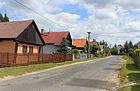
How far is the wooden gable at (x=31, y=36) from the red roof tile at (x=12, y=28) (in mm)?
A: 489

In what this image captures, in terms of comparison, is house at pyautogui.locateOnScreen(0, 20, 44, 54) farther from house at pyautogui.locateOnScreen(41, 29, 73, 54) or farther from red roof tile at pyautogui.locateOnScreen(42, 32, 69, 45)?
red roof tile at pyautogui.locateOnScreen(42, 32, 69, 45)

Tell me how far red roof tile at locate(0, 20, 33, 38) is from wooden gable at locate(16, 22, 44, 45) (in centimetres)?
49

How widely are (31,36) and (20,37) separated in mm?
3083

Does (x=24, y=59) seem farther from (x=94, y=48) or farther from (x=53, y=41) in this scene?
(x=94, y=48)

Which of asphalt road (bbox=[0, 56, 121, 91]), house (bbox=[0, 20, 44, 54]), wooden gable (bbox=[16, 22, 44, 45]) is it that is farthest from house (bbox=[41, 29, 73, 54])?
asphalt road (bbox=[0, 56, 121, 91])

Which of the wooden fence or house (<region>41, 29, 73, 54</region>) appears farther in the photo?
house (<region>41, 29, 73, 54</region>)

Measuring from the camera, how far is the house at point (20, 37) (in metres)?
18.3

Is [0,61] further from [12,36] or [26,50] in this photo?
[26,50]

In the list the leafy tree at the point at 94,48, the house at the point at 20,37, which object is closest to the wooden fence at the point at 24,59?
the house at the point at 20,37

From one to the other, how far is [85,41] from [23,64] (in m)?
38.0

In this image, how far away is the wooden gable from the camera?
1945 cm

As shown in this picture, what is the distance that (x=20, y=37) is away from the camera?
19.0 metres

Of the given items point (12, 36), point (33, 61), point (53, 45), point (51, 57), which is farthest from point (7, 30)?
point (53, 45)

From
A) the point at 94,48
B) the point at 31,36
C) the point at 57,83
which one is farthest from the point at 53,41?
the point at 57,83
